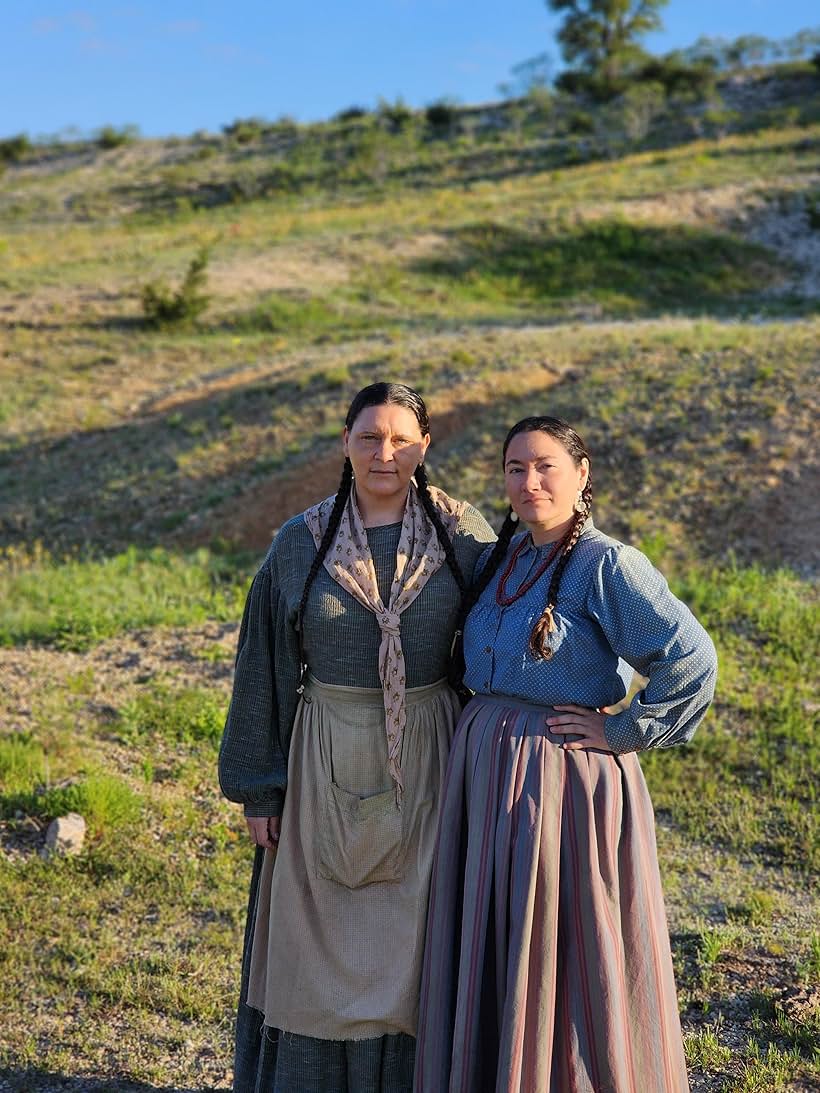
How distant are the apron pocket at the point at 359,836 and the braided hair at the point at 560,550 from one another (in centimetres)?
35

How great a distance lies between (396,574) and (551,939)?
0.85 meters

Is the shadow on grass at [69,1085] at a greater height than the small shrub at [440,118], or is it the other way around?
the small shrub at [440,118]

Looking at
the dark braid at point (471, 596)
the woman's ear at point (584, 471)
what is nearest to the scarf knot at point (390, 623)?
the dark braid at point (471, 596)

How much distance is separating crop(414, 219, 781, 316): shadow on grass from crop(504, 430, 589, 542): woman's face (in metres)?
18.2

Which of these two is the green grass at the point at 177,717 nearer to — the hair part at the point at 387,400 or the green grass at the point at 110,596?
the green grass at the point at 110,596

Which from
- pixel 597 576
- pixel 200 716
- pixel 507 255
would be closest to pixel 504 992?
pixel 597 576

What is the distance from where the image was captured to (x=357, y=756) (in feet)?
8.03

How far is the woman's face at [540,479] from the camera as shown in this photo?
2322mm

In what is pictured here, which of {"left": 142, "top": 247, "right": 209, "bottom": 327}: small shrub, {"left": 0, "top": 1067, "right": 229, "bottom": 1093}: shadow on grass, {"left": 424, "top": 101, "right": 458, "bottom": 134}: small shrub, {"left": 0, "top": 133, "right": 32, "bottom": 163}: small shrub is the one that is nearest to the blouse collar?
{"left": 0, "top": 1067, "right": 229, "bottom": 1093}: shadow on grass

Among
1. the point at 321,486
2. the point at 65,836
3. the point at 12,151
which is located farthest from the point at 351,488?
the point at 12,151

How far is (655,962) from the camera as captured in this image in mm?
2211

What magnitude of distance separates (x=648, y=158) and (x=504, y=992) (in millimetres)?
31978

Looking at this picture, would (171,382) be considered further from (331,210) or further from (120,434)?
(331,210)

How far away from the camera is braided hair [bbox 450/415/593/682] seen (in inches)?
88.7
